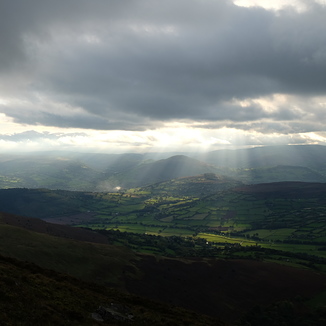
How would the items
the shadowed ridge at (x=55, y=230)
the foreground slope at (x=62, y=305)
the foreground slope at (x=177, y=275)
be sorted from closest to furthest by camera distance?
the foreground slope at (x=62, y=305)
the foreground slope at (x=177, y=275)
the shadowed ridge at (x=55, y=230)

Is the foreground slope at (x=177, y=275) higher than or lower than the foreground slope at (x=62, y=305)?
lower

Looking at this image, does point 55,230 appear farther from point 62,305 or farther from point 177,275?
point 62,305

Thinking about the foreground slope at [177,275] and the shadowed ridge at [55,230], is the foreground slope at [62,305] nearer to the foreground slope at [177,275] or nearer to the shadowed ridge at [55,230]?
the foreground slope at [177,275]

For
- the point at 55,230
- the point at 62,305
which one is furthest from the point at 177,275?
the point at 55,230

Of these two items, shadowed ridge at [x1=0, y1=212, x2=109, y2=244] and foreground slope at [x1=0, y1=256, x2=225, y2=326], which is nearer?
foreground slope at [x1=0, y1=256, x2=225, y2=326]

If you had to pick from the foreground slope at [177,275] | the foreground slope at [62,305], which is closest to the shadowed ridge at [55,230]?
the foreground slope at [177,275]

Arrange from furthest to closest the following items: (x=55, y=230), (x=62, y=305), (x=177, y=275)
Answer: (x=55, y=230) → (x=177, y=275) → (x=62, y=305)

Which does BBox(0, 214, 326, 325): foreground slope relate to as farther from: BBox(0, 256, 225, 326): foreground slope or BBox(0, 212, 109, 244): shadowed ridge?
BBox(0, 212, 109, 244): shadowed ridge

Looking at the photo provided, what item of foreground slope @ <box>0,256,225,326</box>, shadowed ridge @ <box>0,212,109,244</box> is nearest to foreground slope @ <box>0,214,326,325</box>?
foreground slope @ <box>0,256,225,326</box>

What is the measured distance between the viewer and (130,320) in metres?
44.6

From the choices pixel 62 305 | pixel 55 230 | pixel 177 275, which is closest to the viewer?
pixel 62 305

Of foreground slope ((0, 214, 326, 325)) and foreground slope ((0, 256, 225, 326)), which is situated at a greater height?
foreground slope ((0, 256, 225, 326))

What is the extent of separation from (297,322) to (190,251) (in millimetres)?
90854

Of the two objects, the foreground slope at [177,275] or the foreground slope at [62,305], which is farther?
the foreground slope at [177,275]
